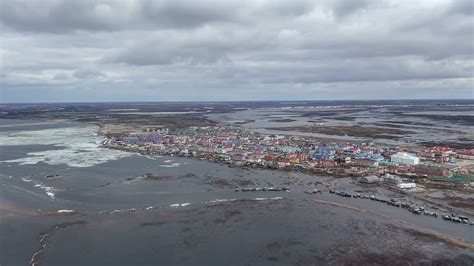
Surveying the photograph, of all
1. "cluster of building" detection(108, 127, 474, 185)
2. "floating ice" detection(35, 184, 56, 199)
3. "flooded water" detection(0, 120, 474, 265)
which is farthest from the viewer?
"cluster of building" detection(108, 127, 474, 185)

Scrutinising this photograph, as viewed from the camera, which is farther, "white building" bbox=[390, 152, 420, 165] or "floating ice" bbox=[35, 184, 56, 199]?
"white building" bbox=[390, 152, 420, 165]

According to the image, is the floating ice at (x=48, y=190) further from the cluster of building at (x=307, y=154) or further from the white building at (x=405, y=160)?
the white building at (x=405, y=160)

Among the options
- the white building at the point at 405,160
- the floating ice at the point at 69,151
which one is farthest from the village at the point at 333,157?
Answer: the floating ice at the point at 69,151

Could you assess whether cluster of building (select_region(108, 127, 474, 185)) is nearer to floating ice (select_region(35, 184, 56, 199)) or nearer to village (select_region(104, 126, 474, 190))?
village (select_region(104, 126, 474, 190))

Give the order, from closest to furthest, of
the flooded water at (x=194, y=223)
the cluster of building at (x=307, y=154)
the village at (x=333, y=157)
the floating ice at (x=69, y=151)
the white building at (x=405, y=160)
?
the flooded water at (x=194, y=223) < the village at (x=333, y=157) < the cluster of building at (x=307, y=154) < the white building at (x=405, y=160) < the floating ice at (x=69, y=151)

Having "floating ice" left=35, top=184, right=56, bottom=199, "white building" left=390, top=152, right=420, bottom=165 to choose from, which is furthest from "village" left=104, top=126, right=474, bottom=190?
"floating ice" left=35, top=184, right=56, bottom=199

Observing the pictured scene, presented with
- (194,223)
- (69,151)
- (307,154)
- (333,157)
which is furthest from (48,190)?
(333,157)

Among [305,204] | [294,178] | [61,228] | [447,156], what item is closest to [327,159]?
[294,178]

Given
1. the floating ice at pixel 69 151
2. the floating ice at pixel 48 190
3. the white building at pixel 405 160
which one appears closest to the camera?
the floating ice at pixel 48 190

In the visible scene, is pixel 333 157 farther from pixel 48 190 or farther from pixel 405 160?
pixel 48 190
